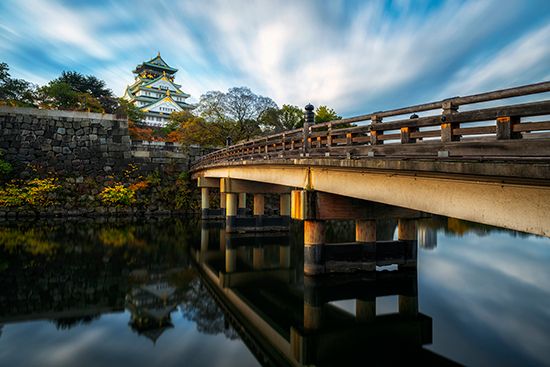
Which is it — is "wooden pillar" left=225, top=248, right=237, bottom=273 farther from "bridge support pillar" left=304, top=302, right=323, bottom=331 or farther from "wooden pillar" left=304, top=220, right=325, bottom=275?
"bridge support pillar" left=304, top=302, right=323, bottom=331

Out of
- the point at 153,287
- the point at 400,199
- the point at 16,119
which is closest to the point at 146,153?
the point at 16,119

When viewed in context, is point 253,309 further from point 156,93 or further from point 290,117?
point 156,93

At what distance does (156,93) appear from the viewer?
75.9 m

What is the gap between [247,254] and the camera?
1623 cm

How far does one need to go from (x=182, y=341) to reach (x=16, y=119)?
104 feet

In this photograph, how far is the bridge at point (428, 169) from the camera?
515 centimetres

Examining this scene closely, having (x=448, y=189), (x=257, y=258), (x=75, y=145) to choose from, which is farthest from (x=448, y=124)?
(x=75, y=145)

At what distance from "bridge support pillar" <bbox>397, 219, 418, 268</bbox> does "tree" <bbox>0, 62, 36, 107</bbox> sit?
4198cm

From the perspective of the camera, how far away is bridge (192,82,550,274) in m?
5.15

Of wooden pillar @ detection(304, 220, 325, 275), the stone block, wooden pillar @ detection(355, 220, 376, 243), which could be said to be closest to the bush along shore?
the stone block

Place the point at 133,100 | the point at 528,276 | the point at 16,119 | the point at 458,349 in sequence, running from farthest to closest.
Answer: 1. the point at 133,100
2. the point at 16,119
3. the point at 528,276
4. the point at 458,349

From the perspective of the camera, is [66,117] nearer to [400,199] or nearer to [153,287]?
[153,287]

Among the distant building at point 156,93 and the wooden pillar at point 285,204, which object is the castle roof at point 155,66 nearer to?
the distant building at point 156,93

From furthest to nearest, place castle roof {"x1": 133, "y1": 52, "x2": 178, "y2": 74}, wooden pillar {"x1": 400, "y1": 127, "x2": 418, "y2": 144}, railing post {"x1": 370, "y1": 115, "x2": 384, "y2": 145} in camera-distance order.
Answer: castle roof {"x1": 133, "y1": 52, "x2": 178, "y2": 74}
railing post {"x1": 370, "y1": 115, "x2": 384, "y2": 145}
wooden pillar {"x1": 400, "y1": 127, "x2": 418, "y2": 144}
